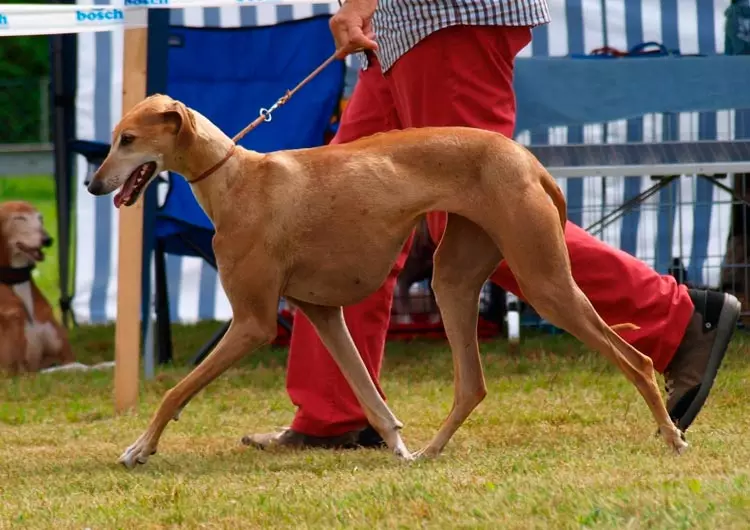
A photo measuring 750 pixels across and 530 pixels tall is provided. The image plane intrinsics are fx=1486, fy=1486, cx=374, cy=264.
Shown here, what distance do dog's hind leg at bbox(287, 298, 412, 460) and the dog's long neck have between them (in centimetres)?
42

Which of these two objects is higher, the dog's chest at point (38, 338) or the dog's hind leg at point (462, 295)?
the dog's hind leg at point (462, 295)

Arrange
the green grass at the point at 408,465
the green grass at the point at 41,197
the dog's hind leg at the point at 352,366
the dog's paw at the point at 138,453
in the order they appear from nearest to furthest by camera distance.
Result: the green grass at the point at 408,465, the dog's paw at the point at 138,453, the dog's hind leg at the point at 352,366, the green grass at the point at 41,197

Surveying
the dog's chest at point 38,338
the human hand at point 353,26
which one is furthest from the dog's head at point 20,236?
the human hand at point 353,26

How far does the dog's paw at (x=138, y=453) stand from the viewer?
12.8ft

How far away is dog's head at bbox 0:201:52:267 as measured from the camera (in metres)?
6.78

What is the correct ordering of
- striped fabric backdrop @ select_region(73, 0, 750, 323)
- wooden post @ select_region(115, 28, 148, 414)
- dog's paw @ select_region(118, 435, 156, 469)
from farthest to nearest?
striped fabric backdrop @ select_region(73, 0, 750, 323), wooden post @ select_region(115, 28, 148, 414), dog's paw @ select_region(118, 435, 156, 469)

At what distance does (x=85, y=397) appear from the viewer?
568 cm

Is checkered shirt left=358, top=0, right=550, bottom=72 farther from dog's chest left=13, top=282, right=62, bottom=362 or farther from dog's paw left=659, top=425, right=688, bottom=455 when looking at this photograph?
dog's chest left=13, top=282, right=62, bottom=362

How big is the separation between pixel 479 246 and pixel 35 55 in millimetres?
16588

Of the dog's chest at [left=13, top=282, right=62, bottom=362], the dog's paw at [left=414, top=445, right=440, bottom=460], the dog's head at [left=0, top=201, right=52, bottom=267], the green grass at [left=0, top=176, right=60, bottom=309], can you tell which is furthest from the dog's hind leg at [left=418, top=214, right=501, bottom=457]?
the green grass at [left=0, top=176, right=60, bottom=309]

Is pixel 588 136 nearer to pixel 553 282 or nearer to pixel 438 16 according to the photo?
pixel 438 16

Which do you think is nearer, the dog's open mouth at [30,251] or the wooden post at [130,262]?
the wooden post at [130,262]

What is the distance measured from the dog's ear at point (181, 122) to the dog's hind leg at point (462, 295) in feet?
2.35

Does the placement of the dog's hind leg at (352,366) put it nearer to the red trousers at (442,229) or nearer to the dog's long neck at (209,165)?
the red trousers at (442,229)
